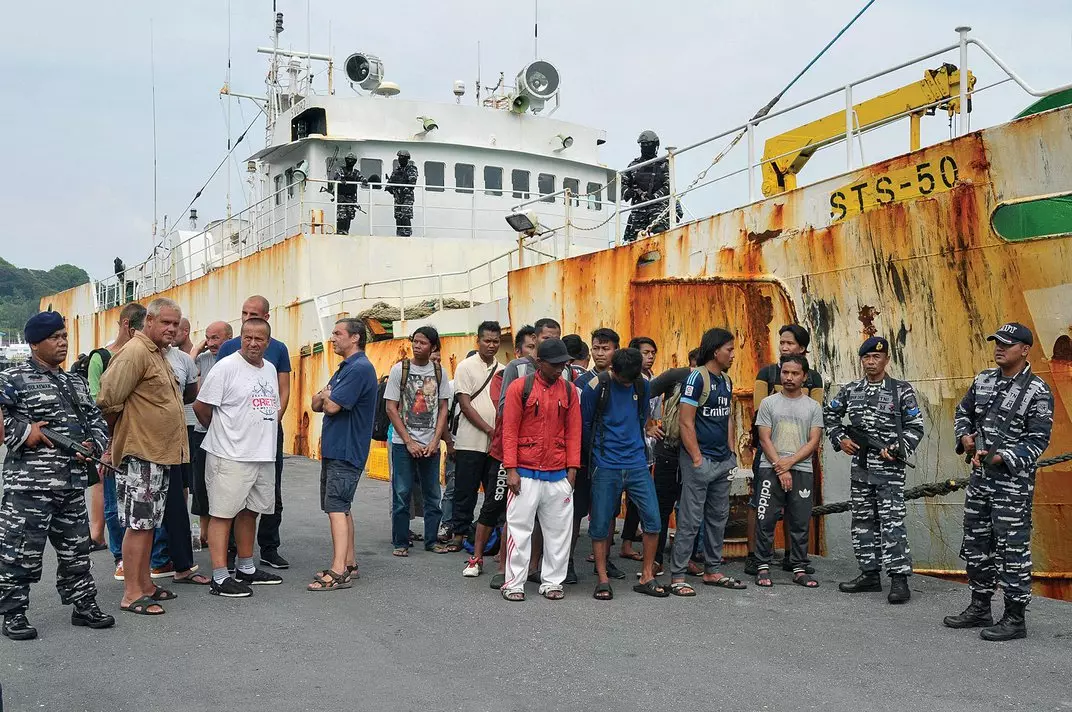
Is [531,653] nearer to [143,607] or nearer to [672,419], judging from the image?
[143,607]

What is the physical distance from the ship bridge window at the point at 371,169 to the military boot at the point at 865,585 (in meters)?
13.8

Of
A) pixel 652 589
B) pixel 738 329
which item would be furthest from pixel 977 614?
pixel 738 329

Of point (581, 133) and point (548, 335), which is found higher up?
point (581, 133)

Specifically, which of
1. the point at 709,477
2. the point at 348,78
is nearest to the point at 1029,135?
the point at 709,477

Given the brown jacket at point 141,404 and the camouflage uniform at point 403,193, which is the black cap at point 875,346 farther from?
the camouflage uniform at point 403,193

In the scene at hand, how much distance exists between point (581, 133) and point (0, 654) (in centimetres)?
1644

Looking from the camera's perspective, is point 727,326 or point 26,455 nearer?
point 26,455

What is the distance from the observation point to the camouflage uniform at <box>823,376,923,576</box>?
6.05m

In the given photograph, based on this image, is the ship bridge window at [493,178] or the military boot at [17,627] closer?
the military boot at [17,627]

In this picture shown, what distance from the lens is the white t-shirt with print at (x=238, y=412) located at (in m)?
5.96

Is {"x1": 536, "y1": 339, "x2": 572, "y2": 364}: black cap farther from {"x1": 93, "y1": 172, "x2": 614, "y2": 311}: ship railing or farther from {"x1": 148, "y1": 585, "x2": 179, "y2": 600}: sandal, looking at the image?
{"x1": 93, "y1": 172, "x2": 614, "y2": 311}: ship railing

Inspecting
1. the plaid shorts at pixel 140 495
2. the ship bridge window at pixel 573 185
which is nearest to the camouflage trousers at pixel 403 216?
the ship bridge window at pixel 573 185

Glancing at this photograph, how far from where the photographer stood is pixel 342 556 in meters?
6.35

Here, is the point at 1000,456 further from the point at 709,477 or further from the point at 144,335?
the point at 144,335
